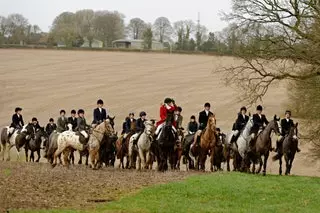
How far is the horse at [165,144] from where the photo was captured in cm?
2316

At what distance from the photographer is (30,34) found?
112688mm

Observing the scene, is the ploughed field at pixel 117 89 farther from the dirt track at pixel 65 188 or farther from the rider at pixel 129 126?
the rider at pixel 129 126

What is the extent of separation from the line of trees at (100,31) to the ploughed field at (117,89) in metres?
13.6

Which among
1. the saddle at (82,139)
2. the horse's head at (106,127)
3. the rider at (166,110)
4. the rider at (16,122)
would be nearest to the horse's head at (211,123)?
the rider at (166,110)

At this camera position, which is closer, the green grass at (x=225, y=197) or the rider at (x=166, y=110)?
the green grass at (x=225, y=197)

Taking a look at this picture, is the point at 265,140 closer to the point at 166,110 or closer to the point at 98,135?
the point at 166,110

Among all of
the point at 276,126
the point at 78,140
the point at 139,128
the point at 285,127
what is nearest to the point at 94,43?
the point at 139,128

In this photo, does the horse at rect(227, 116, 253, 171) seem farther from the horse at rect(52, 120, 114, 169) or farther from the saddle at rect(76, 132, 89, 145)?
the saddle at rect(76, 132, 89, 145)

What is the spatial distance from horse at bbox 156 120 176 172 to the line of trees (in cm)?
6737

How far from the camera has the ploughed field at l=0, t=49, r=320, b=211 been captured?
34.6m

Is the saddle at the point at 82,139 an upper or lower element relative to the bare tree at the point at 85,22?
lower

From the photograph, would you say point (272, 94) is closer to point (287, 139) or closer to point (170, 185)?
point (287, 139)

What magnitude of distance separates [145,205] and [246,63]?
19005mm

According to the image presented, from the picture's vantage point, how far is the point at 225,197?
15953 millimetres
